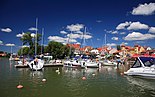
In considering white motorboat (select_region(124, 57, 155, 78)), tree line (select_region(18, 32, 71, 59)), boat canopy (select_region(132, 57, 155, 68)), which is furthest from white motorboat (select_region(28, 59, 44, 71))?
tree line (select_region(18, 32, 71, 59))

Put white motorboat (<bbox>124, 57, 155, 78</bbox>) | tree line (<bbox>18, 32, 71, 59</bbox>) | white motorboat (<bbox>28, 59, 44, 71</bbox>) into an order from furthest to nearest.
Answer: tree line (<bbox>18, 32, 71, 59</bbox>), white motorboat (<bbox>28, 59, 44, 71</bbox>), white motorboat (<bbox>124, 57, 155, 78</bbox>)

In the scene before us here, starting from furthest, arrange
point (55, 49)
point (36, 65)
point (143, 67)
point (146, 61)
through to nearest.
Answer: point (55, 49)
point (36, 65)
point (146, 61)
point (143, 67)

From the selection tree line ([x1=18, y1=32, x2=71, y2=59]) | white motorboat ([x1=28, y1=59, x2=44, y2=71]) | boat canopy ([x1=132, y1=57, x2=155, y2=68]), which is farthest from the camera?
tree line ([x1=18, y1=32, x2=71, y2=59])

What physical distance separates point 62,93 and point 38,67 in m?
22.7

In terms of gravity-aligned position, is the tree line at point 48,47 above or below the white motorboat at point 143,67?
above

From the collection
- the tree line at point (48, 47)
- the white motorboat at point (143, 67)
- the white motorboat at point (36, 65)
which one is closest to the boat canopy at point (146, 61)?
the white motorboat at point (143, 67)

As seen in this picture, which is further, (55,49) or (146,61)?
(55,49)

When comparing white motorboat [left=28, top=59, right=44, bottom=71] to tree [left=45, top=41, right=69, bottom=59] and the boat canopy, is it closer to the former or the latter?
the boat canopy

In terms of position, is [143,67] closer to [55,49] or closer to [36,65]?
[36,65]

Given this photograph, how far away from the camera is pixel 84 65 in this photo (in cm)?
4941

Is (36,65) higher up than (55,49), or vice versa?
(55,49)

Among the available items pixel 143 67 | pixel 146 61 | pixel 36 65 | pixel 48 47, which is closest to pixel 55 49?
pixel 48 47

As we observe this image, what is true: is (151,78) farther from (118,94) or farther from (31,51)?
(31,51)

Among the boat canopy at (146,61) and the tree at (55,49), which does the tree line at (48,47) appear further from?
the boat canopy at (146,61)
